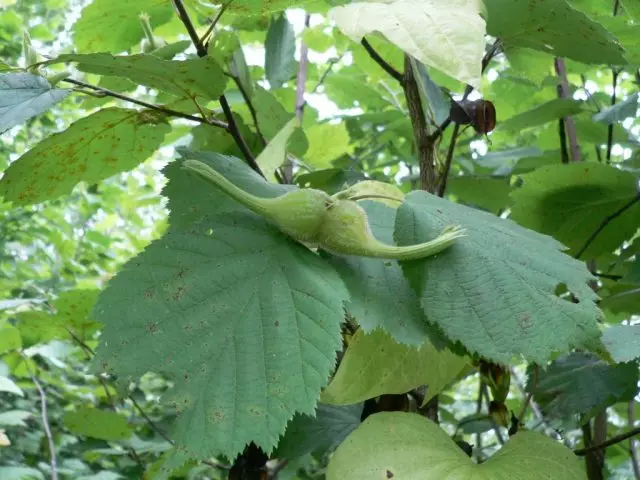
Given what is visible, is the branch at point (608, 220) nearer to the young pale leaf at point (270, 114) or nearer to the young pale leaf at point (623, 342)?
the young pale leaf at point (623, 342)

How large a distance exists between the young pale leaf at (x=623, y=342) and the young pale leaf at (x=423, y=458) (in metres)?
0.10

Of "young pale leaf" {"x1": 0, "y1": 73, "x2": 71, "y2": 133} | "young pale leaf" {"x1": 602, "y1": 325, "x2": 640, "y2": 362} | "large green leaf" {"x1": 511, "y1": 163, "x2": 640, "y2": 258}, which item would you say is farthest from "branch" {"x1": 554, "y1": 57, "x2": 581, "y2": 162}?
"young pale leaf" {"x1": 0, "y1": 73, "x2": 71, "y2": 133}

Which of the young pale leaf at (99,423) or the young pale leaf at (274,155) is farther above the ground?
the young pale leaf at (274,155)

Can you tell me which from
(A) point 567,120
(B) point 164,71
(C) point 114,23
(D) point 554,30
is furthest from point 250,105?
(A) point 567,120

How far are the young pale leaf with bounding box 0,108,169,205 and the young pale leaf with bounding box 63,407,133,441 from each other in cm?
61

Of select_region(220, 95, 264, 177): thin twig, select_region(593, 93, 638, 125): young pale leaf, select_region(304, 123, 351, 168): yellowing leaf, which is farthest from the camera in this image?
select_region(304, 123, 351, 168): yellowing leaf

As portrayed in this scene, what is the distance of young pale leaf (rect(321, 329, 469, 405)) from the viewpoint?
573 mm

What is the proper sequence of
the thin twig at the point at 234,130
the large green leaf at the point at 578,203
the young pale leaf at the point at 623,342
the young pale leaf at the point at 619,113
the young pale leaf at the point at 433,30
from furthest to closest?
the young pale leaf at the point at 619,113, the large green leaf at the point at 578,203, the thin twig at the point at 234,130, the young pale leaf at the point at 623,342, the young pale leaf at the point at 433,30

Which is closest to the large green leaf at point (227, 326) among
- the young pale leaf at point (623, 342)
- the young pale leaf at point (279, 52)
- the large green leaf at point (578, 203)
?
the young pale leaf at point (623, 342)

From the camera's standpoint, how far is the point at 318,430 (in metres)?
0.74

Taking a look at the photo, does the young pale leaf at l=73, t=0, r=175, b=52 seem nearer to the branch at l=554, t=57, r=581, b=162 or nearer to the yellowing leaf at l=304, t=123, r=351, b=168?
the yellowing leaf at l=304, t=123, r=351, b=168

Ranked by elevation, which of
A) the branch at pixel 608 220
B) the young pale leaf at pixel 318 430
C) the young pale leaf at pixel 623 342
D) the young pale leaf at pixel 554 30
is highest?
the young pale leaf at pixel 554 30

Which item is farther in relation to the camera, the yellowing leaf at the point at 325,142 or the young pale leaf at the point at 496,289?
the yellowing leaf at the point at 325,142

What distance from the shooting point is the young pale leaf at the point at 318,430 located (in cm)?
72
